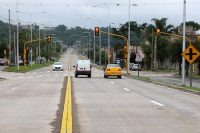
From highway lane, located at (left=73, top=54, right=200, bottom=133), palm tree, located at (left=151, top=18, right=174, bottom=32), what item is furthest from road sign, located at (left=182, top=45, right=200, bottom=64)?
palm tree, located at (left=151, top=18, right=174, bottom=32)

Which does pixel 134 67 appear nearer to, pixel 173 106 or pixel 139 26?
pixel 139 26

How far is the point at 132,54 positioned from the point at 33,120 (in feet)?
406

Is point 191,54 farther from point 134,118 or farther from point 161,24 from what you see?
point 161,24

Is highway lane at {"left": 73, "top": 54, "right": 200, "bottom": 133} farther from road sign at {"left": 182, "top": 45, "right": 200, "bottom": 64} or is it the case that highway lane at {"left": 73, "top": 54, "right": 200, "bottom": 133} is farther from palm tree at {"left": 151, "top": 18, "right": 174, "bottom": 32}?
palm tree at {"left": 151, "top": 18, "right": 174, "bottom": 32}

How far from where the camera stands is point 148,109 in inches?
780

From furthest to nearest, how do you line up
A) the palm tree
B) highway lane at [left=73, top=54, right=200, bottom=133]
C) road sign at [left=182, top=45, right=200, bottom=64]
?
the palm tree → road sign at [left=182, top=45, right=200, bottom=64] → highway lane at [left=73, top=54, right=200, bottom=133]

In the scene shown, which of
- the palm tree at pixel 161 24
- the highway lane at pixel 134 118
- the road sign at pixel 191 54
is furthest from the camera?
the palm tree at pixel 161 24

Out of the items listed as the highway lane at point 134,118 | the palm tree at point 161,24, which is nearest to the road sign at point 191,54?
the highway lane at point 134,118

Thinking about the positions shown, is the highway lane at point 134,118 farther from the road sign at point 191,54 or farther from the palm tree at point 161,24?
the palm tree at point 161,24

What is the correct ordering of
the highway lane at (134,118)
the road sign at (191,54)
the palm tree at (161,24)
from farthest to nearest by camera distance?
the palm tree at (161,24), the road sign at (191,54), the highway lane at (134,118)

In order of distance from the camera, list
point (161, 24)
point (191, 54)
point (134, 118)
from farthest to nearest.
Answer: point (161, 24), point (191, 54), point (134, 118)

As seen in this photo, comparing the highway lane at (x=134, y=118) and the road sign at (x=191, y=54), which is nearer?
the highway lane at (x=134, y=118)

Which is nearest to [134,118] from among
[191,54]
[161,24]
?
[191,54]

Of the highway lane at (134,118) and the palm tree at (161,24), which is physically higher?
the palm tree at (161,24)
